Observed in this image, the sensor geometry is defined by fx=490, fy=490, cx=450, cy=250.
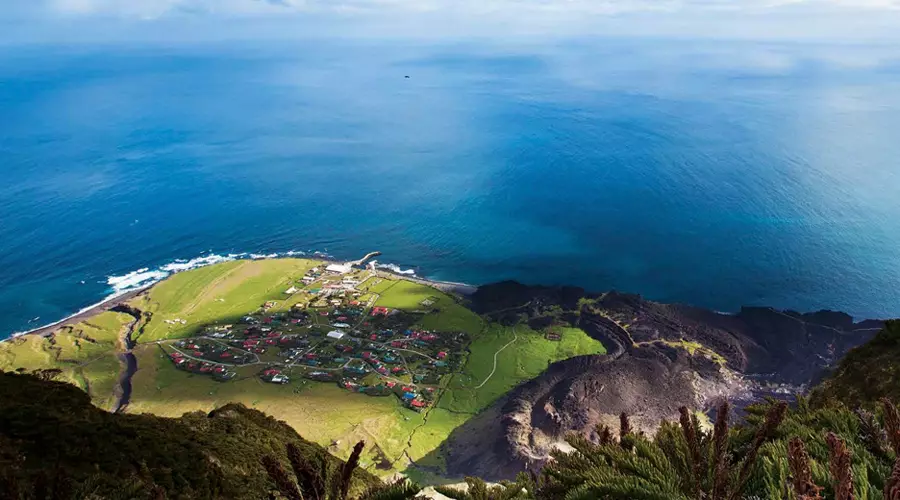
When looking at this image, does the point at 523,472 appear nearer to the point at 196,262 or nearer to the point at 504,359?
the point at 504,359

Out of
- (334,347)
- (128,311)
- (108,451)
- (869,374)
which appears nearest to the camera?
(108,451)

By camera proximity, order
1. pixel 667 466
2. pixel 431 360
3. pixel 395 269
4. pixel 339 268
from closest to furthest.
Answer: pixel 667 466 → pixel 431 360 → pixel 339 268 → pixel 395 269

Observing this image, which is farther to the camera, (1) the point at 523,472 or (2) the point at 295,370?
(2) the point at 295,370

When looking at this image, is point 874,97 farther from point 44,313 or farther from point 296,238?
point 44,313

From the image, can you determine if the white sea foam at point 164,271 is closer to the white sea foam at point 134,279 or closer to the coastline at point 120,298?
the white sea foam at point 134,279

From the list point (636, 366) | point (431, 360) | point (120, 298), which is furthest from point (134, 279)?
point (636, 366)

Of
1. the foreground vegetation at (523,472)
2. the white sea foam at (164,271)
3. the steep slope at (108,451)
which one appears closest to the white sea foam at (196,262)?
the white sea foam at (164,271)
